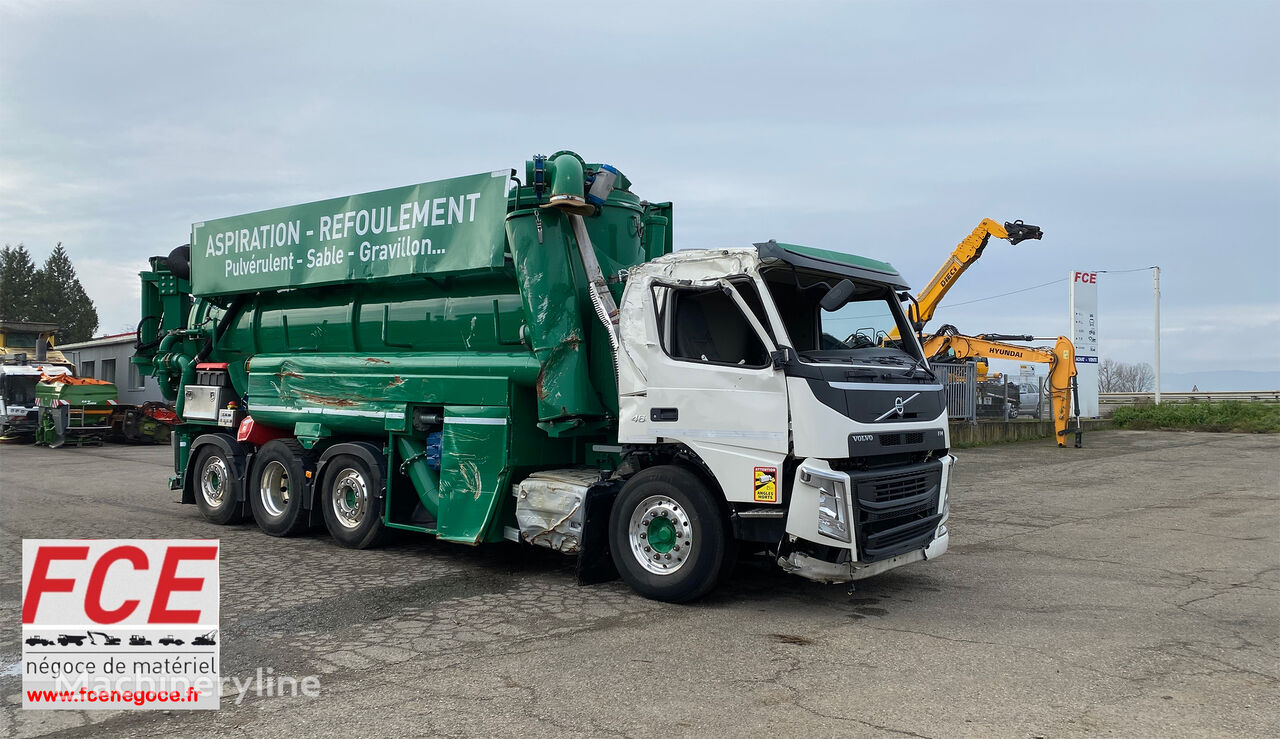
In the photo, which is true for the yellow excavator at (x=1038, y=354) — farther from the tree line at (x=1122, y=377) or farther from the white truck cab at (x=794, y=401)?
the tree line at (x=1122, y=377)

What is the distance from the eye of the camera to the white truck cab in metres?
6.32

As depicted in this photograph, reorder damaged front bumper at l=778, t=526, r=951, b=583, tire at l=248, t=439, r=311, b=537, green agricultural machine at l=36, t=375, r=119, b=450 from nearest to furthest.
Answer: damaged front bumper at l=778, t=526, r=951, b=583, tire at l=248, t=439, r=311, b=537, green agricultural machine at l=36, t=375, r=119, b=450

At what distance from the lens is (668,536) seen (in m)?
6.95

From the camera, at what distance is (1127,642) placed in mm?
5992

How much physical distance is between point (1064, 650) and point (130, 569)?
221 inches

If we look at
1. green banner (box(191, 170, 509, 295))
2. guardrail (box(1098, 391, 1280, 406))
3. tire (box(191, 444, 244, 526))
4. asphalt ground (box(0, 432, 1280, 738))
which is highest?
green banner (box(191, 170, 509, 295))

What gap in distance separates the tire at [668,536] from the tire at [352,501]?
2.97 meters

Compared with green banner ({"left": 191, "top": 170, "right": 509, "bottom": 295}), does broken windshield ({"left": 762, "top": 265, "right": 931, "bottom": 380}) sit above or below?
below

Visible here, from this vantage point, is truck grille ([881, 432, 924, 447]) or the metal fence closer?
truck grille ([881, 432, 924, 447])

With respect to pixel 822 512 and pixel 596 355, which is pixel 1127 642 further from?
pixel 596 355

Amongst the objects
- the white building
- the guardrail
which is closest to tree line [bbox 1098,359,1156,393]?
the guardrail

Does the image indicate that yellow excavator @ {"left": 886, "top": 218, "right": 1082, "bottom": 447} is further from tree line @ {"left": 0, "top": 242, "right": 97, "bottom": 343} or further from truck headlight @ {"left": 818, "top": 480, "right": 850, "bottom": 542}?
tree line @ {"left": 0, "top": 242, "right": 97, "bottom": 343}
